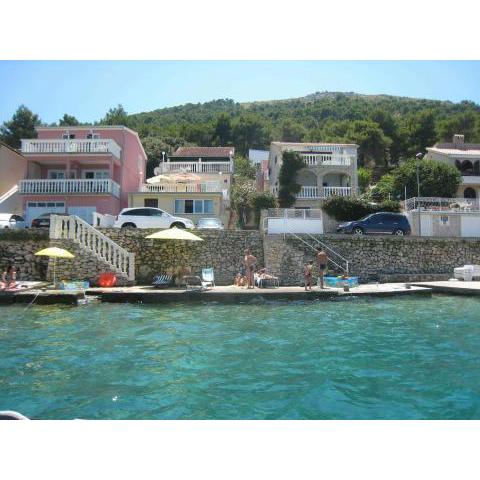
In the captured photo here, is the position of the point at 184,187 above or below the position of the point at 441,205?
above

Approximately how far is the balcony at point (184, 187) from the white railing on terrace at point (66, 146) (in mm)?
3603

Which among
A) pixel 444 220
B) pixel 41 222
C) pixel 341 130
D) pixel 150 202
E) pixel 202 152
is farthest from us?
pixel 341 130

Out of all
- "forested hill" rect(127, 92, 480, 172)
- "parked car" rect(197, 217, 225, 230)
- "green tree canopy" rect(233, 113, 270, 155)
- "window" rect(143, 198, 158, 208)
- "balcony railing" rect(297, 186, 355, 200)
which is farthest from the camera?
"green tree canopy" rect(233, 113, 270, 155)

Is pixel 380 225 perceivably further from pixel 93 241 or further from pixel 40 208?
pixel 40 208

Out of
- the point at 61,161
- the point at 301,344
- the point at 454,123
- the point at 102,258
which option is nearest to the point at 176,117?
the point at 454,123

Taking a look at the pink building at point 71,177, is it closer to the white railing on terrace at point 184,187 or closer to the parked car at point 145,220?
the white railing on terrace at point 184,187

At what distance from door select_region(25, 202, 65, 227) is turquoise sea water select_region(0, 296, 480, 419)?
44.6ft

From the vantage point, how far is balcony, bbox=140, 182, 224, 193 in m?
27.8

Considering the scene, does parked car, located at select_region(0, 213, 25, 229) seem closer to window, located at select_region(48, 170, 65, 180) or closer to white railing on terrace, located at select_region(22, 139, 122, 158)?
white railing on terrace, located at select_region(22, 139, 122, 158)

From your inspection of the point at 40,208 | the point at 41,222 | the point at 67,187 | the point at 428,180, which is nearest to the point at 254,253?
the point at 41,222

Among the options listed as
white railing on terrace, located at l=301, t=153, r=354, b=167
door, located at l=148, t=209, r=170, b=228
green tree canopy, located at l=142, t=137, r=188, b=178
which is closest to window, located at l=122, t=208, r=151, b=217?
door, located at l=148, t=209, r=170, b=228

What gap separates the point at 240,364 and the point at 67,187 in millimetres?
21968

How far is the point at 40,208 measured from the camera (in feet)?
85.5
